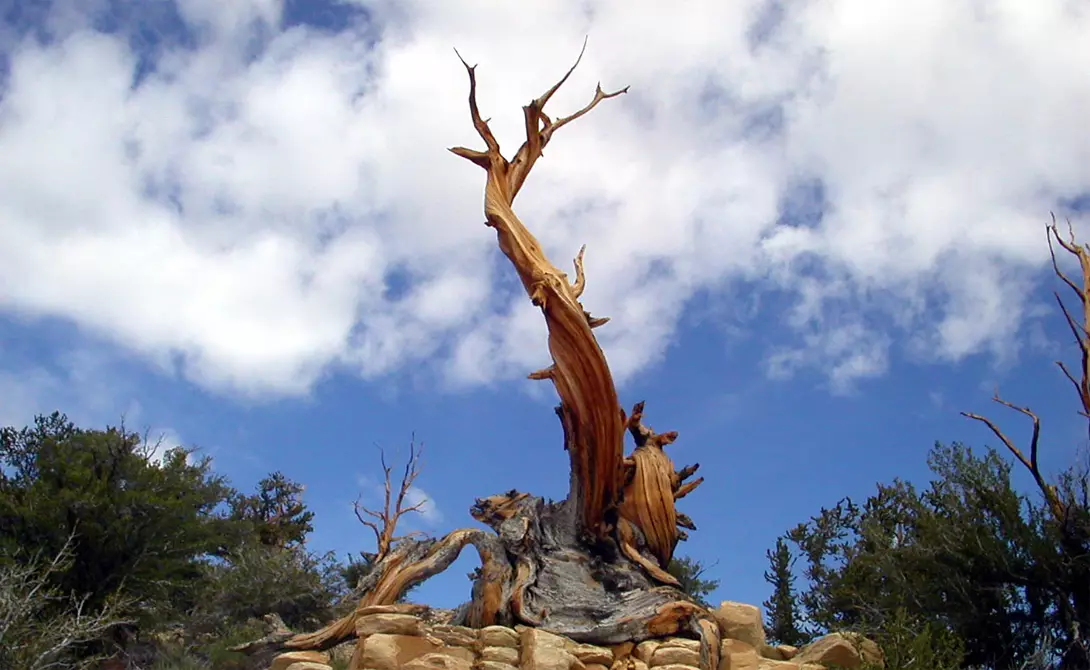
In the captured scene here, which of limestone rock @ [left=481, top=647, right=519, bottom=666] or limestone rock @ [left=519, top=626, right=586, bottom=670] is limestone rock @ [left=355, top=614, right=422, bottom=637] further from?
limestone rock @ [left=519, top=626, right=586, bottom=670]

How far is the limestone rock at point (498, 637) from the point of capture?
911 cm

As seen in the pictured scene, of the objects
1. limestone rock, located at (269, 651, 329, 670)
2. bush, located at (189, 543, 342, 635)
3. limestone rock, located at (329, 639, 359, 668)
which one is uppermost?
bush, located at (189, 543, 342, 635)

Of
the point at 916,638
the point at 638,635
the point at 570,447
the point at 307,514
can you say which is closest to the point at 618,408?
the point at 570,447

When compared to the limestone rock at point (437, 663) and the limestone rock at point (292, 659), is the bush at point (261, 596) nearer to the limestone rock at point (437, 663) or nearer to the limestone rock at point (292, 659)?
the limestone rock at point (292, 659)

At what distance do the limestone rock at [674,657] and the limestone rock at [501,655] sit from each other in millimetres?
1212

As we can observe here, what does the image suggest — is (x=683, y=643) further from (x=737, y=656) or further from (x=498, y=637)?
(x=498, y=637)

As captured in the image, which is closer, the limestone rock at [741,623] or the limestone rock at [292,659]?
the limestone rock at [292,659]

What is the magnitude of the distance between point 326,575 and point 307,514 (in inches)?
291

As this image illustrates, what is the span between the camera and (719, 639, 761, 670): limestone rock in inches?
378

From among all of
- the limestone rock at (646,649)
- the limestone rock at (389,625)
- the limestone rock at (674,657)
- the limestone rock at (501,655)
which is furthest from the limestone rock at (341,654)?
the limestone rock at (674,657)

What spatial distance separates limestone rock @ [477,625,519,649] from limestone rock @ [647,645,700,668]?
1252 mm

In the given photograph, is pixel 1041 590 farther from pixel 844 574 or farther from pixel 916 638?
pixel 844 574

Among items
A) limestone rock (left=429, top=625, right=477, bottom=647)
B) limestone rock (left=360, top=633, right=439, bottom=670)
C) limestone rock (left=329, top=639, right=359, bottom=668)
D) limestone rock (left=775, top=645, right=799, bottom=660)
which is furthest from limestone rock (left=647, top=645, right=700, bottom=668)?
limestone rock (left=329, top=639, right=359, bottom=668)

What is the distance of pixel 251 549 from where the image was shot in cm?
1805
